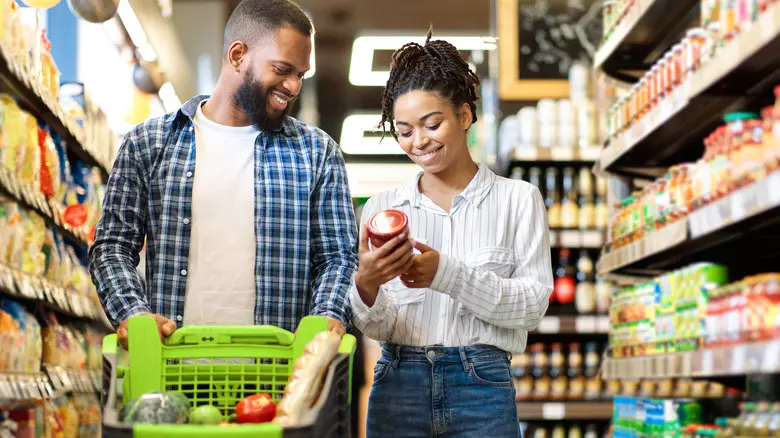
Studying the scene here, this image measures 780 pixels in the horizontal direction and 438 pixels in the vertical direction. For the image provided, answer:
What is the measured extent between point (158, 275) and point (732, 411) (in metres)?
2.37

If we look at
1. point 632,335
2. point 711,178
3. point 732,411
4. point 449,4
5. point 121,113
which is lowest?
point 732,411

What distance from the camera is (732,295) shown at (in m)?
3.35

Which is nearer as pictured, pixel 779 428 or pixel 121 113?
pixel 779 428

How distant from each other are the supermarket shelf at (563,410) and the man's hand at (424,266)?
448 centimetres

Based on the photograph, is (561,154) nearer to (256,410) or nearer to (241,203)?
(241,203)

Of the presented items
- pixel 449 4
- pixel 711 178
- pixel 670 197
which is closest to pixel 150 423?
pixel 711 178

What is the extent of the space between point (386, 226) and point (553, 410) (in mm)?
4704

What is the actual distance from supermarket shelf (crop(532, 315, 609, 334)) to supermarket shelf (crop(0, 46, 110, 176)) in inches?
109

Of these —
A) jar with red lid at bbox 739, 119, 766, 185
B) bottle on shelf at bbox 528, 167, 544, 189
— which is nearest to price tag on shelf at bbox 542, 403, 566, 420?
bottle on shelf at bbox 528, 167, 544, 189

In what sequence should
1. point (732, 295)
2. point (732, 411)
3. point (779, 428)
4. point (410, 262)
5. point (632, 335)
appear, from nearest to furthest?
point (410, 262) < point (779, 428) < point (732, 295) < point (732, 411) < point (632, 335)

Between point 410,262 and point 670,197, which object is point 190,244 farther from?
point 670,197

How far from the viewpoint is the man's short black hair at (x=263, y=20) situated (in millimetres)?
2725

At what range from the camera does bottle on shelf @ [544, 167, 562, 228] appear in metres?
6.80

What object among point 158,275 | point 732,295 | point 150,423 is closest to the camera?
point 150,423
